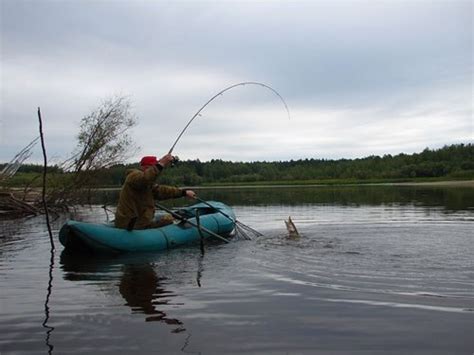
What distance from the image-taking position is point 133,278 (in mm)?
7539

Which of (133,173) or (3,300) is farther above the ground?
(133,173)

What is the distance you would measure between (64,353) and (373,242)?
26.2ft

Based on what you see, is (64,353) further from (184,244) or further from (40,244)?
(40,244)

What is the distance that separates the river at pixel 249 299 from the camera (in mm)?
4398

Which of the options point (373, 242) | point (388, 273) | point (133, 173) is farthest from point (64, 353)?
point (373, 242)

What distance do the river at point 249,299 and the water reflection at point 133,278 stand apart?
2 cm

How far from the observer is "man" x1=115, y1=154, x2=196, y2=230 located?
9.69m

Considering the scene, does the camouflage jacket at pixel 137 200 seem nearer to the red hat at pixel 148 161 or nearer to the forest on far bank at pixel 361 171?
the red hat at pixel 148 161

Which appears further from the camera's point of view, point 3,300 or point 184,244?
point 184,244

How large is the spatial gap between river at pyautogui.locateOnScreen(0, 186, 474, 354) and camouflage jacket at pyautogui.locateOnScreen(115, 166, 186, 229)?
3.00 feet

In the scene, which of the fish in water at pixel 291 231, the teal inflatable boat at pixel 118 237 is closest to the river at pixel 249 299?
the teal inflatable boat at pixel 118 237

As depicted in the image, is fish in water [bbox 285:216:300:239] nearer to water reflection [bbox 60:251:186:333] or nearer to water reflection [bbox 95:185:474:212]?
water reflection [bbox 60:251:186:333]

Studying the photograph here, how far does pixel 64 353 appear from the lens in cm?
422

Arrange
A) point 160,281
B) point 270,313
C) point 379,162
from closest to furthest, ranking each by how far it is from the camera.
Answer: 1. point 270,313
2. point 160,281
3. point 379,162
